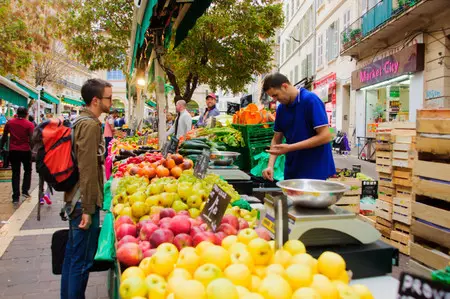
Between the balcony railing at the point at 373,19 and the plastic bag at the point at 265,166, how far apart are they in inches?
402

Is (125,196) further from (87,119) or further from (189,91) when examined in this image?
(189,91)

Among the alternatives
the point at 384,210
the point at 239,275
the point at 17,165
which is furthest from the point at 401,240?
the point at 17,165

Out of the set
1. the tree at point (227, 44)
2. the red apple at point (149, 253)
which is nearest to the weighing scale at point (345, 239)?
the red apple at point (149, 253)

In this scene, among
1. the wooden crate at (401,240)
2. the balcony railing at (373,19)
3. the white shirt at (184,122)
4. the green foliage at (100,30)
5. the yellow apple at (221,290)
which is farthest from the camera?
the green foliage at (100,30)

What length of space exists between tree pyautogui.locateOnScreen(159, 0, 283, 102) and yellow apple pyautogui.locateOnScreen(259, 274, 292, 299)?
12.8 metres

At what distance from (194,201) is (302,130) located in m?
1.36

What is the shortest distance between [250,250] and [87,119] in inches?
75.6

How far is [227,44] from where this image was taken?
15.4 metres

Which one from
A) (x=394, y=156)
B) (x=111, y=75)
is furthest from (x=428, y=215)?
(x=111, y=75)

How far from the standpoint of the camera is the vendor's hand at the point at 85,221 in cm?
294

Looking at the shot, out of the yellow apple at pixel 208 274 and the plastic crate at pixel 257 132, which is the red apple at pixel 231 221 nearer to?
the yellow apple at pixel 208 274

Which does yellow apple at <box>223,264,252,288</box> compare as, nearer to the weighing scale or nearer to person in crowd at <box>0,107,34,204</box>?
the weighing scale

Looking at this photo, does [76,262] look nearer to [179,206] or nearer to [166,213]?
[179,206]

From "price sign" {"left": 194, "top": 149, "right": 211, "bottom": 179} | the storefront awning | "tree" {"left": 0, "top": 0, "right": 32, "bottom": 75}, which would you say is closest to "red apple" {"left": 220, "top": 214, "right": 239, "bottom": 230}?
"price sign" {"left": 194, "top": 149, "right": 211, "bottom": 179}
